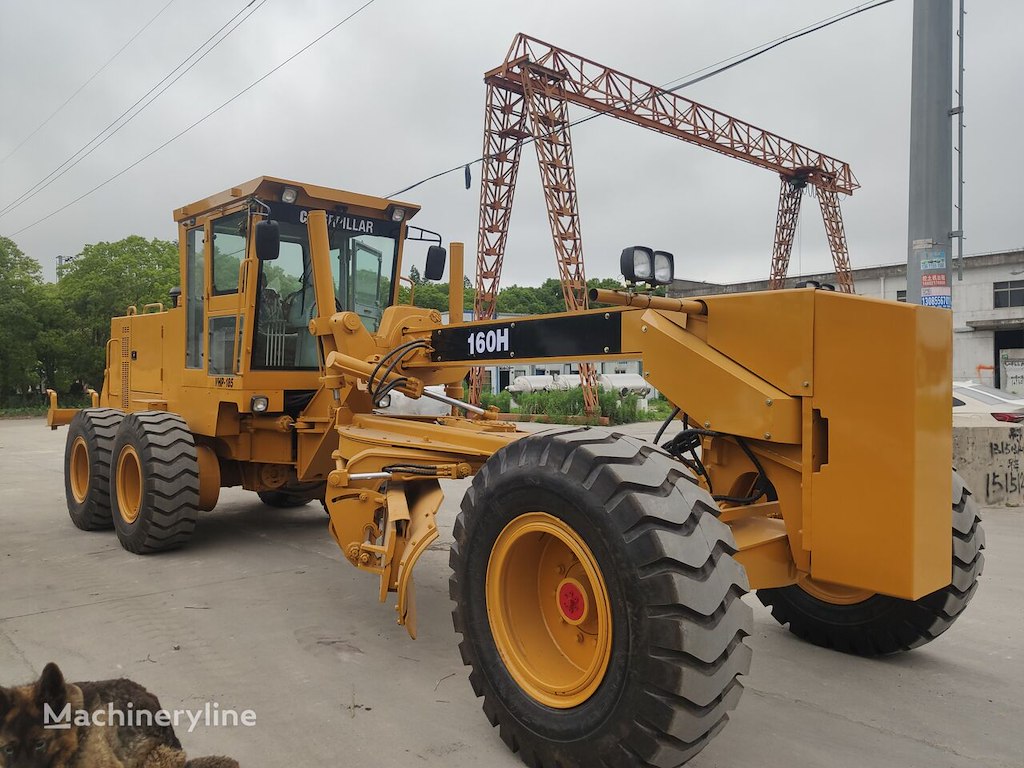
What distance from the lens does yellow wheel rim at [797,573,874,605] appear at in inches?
159

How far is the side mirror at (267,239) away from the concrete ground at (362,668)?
2.50 meters

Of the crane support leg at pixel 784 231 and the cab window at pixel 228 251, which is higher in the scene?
the crane support leg at pixel 784 231

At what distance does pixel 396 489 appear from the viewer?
14.4 ft

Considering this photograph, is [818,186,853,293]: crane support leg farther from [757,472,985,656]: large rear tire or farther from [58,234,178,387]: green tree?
[757,472,985,656]: large rear tire

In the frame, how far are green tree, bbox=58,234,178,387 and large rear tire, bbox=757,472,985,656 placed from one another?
31916 millimetres

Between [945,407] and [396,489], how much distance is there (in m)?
2.84

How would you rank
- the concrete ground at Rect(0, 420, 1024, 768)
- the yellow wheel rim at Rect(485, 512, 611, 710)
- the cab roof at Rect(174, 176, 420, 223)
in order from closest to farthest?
the yellow wheel rim at Rect(485, 512, 611, 710), the concrete ground at Rect(0, 420, 1024, 768), the cab roof at Rect(174, 176, 420, 223)

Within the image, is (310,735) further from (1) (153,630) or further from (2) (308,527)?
(2) (308,527)

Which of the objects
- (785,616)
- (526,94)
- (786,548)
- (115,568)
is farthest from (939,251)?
(526,94)

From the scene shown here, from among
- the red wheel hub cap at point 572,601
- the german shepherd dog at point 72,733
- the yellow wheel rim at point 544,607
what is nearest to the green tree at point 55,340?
the german shepherd dog at point 72,733

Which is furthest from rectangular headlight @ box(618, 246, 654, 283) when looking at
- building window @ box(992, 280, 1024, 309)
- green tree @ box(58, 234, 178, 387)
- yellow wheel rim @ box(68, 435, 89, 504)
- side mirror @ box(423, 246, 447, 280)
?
building window @ box(992, 280, 1024, 309)

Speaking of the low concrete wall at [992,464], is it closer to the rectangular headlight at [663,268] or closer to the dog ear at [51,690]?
the rectangular headlight at [663,268]

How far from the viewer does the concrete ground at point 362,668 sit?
10.3 feet

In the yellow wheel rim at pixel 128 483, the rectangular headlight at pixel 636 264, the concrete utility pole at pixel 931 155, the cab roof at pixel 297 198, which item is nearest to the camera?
the rectangular headlight at pixel 636 264
